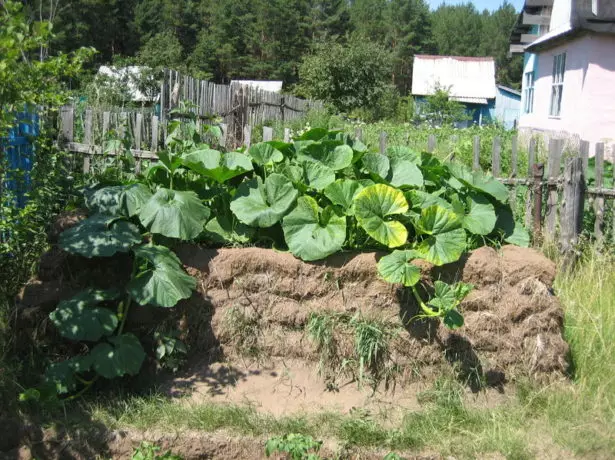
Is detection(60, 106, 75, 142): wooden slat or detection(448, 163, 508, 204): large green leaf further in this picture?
detection(60, 106, 75, 142): wooden slat

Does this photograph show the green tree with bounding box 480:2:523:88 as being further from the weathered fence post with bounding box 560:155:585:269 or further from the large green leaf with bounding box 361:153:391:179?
the large green leaf with bounding box 361:153:391:179

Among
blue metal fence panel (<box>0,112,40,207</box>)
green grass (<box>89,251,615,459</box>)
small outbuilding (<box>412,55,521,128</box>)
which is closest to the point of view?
green grass (<box>89,251,615,459</box>)

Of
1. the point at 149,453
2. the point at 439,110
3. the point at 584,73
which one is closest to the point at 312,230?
the point at 149,453

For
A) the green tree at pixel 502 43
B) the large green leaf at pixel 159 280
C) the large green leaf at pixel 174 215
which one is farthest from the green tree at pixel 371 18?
the large green leaf at pixel 159 280

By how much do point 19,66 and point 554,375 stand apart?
3484 millimetres

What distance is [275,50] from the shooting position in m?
61.4

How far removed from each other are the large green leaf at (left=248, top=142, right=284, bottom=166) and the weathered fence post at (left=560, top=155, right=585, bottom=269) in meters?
2.76

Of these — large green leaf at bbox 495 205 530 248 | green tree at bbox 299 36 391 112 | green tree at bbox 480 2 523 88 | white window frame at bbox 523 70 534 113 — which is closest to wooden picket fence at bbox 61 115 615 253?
large green leaf at bbox 495 205 530 248

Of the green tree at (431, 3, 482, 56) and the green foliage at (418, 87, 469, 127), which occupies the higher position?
the green tree at (431, 3, 482, 56)

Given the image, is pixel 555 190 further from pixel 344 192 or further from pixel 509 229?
pixel 344 192

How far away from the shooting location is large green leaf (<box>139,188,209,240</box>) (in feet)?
13.6

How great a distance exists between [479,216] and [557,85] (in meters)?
12.9

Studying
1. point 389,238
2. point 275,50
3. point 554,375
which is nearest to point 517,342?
point 554,375

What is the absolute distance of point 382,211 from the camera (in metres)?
4.21
